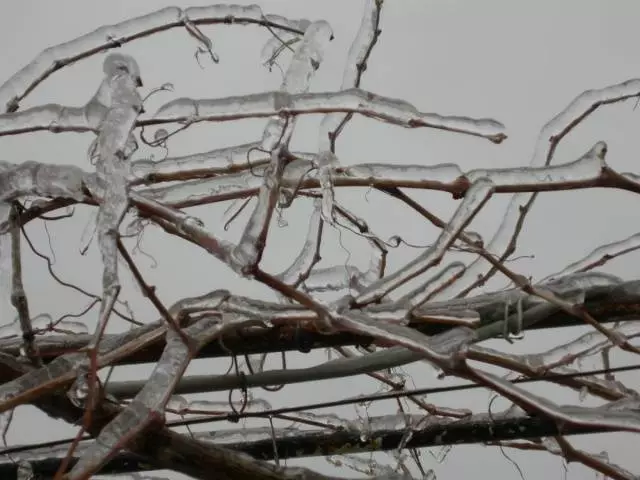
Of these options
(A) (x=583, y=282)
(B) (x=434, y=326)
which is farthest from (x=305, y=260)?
(A) (x=583, y=282)

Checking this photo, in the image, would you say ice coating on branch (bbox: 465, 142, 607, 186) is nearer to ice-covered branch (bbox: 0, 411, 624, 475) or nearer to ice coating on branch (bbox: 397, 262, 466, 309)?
ice coating on branch (bbox: 397, 262, 466, 309)

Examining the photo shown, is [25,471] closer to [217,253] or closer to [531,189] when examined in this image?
[217,253]

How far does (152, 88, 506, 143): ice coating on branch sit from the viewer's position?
69cm

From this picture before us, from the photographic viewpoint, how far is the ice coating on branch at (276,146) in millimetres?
596

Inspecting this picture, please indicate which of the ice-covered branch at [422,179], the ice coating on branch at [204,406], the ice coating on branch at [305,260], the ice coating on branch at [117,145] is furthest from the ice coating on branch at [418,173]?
the ice coating on branch at [204,406]

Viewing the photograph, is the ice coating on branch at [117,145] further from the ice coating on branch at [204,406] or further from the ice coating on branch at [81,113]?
the ice coating on branch at [204,406]

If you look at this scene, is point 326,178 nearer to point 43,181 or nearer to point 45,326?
point 43,181

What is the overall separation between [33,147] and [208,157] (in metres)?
0.42

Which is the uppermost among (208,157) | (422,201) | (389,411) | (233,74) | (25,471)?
(233,74)

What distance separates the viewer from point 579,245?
1.18 meters

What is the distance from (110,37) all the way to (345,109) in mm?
252

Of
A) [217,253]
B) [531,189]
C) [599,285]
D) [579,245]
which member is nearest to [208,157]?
[217,253]

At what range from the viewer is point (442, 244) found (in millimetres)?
707

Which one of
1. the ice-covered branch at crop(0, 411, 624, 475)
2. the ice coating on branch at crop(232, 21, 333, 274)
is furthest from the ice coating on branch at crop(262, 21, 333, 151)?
the ice-covered branch at crop(0, 411, 624, 475)
